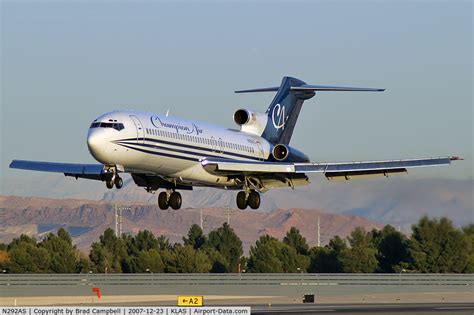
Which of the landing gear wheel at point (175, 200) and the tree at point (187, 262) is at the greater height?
the tree at point (187, 262)

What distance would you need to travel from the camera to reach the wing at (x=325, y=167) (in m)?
60.4

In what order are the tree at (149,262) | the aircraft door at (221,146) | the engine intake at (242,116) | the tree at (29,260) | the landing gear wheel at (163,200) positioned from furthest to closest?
1. the tree at (149,262)
2. the tree at (29,260)
3. the engine intake at (242,116)
4. the landing gear wheel at (163,200)
5. the aircraft door at (221,146)

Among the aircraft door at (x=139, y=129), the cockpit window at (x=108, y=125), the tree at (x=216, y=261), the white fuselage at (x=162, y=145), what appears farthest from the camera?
the tree at (x=216, y=261)

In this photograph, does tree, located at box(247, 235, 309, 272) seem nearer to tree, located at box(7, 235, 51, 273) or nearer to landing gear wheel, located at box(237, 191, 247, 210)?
tree, located at box(7, 235, 51, 273)

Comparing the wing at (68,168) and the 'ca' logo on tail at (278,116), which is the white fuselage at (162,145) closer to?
the wing at (68,168)

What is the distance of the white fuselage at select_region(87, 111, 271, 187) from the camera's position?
5534cm

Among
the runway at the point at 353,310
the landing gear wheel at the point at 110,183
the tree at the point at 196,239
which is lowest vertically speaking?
the runway at the point at 353,310

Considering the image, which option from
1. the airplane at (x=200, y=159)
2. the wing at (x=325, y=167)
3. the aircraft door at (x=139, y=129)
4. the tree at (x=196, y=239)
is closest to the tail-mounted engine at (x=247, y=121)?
the airplane at (x=200, y=159)

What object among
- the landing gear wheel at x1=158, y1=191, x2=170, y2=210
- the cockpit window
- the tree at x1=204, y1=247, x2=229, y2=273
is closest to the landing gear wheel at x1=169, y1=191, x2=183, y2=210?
the landing gear wheel at x1=158, y1=191, x2=170, y2=210

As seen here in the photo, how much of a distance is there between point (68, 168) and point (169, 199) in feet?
18.5

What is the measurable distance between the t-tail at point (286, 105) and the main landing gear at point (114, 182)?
15.9m

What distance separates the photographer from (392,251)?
116 meters

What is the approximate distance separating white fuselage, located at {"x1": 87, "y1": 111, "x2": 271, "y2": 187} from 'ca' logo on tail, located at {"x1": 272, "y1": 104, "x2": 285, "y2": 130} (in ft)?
23.8

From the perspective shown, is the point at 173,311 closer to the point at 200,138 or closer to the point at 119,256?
the point at 200,138
